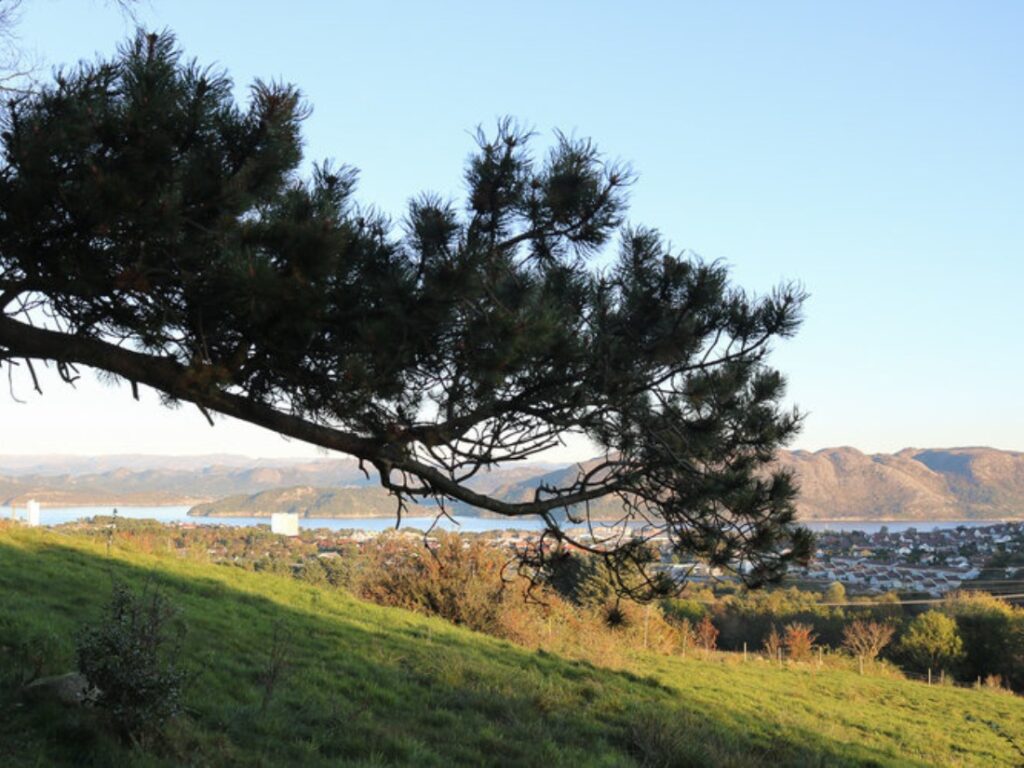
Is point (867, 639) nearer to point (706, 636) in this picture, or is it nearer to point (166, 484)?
point (706, 636)

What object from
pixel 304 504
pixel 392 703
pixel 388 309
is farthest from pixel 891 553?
pixel 388 309

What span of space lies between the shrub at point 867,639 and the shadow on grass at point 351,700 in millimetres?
19390

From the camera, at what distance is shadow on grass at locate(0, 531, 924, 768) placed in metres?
5.58

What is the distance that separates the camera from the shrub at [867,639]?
2938 centimetres

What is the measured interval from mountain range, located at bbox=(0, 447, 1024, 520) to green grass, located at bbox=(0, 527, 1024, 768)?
39.4 metres

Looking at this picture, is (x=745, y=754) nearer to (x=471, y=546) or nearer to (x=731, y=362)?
(x=731, y=362)

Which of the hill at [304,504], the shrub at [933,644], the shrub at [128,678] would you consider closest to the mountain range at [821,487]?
the hill at [304,504]

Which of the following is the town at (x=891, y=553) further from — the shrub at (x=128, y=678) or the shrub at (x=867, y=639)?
the shrub at (x=128, y=678)

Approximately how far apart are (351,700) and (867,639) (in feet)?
90.8

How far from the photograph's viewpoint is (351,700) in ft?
26.0

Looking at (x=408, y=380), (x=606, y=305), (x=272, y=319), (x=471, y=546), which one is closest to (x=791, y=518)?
(x=606, y=305)

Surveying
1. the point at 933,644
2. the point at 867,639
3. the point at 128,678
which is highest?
the point at 128,678

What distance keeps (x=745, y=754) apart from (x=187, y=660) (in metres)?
5.83

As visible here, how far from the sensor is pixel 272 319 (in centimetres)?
314
